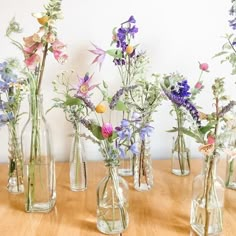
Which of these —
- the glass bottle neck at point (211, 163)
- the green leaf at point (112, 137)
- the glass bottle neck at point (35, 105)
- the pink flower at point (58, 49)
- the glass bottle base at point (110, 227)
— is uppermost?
the pink flower at point (58, 49)

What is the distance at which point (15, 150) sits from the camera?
3.30ft

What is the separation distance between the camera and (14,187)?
1.01 m

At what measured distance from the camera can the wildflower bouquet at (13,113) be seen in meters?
0.89

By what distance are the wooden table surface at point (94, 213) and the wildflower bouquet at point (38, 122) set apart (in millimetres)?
51

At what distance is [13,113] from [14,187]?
24 centimetres

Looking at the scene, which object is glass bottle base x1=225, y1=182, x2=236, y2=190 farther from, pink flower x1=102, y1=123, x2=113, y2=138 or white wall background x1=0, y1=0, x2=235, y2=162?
pink flower x1=102, y1=123, x2=113, y2=138

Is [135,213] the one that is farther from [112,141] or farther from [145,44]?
[145,44]

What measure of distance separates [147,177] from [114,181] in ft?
0.88

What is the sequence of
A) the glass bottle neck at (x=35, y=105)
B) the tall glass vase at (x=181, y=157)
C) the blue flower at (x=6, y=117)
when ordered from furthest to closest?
the tall glass vase at (x=181, y=157) → the blue flower at (x=6, y=117) → the glass bottle neck at (x=35, y=105)

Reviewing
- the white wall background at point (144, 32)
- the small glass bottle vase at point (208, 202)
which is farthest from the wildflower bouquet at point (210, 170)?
the white wall background at point (144, 32)

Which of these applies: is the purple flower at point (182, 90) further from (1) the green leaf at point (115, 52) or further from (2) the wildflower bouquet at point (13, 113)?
(2) the wildflower bouquet at point (13, 113)

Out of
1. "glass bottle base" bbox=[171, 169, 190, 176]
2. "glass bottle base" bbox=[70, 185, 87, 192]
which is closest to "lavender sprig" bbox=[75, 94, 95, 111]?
"glass bottle base" bbox=[70, 185, 87, 192]

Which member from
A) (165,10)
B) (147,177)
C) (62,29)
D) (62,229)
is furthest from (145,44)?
(62,229)

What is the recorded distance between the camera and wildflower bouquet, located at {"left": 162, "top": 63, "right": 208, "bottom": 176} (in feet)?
2.42
